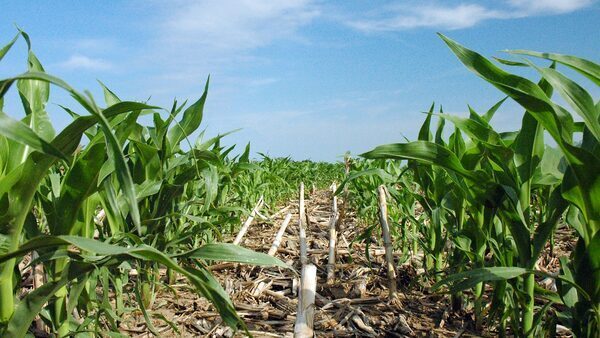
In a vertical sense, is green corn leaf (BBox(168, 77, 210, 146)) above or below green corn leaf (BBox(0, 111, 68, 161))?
above

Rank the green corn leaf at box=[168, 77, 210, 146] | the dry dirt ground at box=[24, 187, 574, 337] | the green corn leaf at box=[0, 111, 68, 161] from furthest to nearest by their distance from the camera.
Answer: the dry dirt ground at box=[24, 187, 574, 337] → the green corn leaf at box=[168, 77, 210, 146] → the green corn leaf at box=[0, 111, 68, 161]

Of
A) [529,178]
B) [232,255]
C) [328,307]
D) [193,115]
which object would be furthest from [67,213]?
[328,307]

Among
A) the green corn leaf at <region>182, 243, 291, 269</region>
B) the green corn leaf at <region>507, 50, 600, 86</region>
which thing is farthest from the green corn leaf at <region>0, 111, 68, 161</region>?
the green corn leaf at <region>507, 50, 600, 86</region>

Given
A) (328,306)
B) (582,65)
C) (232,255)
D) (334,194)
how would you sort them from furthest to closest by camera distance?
(328,306) < (334,194) < (582,65) < (232,255)

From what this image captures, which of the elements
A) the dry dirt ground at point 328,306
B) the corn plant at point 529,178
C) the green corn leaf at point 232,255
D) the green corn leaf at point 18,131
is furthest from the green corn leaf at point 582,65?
the dry dirt ground at point 328,306

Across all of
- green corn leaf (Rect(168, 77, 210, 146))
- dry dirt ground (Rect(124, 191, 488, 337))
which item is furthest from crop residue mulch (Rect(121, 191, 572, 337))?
green corn leaf (Rect(168, 77, 210, 146))

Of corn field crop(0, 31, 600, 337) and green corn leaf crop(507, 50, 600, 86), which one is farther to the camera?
green corn leaf crop(507, 50, 600, 86)

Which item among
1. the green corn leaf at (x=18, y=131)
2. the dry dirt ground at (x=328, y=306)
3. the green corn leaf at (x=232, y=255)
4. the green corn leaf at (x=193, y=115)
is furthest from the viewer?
the dry dirt ground at (x=328, y=306)

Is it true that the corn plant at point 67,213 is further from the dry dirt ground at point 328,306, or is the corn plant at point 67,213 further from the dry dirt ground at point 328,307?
the dry dirt ground at point 328,307

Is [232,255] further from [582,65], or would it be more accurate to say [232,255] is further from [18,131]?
[582,65]

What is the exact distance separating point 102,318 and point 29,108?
1077 millimetres

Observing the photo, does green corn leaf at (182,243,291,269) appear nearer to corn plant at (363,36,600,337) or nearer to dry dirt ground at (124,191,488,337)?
corn plant at (363,36,600,337)

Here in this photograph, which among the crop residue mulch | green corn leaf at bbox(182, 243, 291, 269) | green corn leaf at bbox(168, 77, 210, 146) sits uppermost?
green corn leaf at bbox(168, 77, 210, 146)

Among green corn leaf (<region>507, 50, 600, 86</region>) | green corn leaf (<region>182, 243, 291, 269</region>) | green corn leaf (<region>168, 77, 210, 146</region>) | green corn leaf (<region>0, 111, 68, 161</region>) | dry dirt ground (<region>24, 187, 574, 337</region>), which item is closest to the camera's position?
green corn leaf (<region>0, 111, 68, 161</region>)
